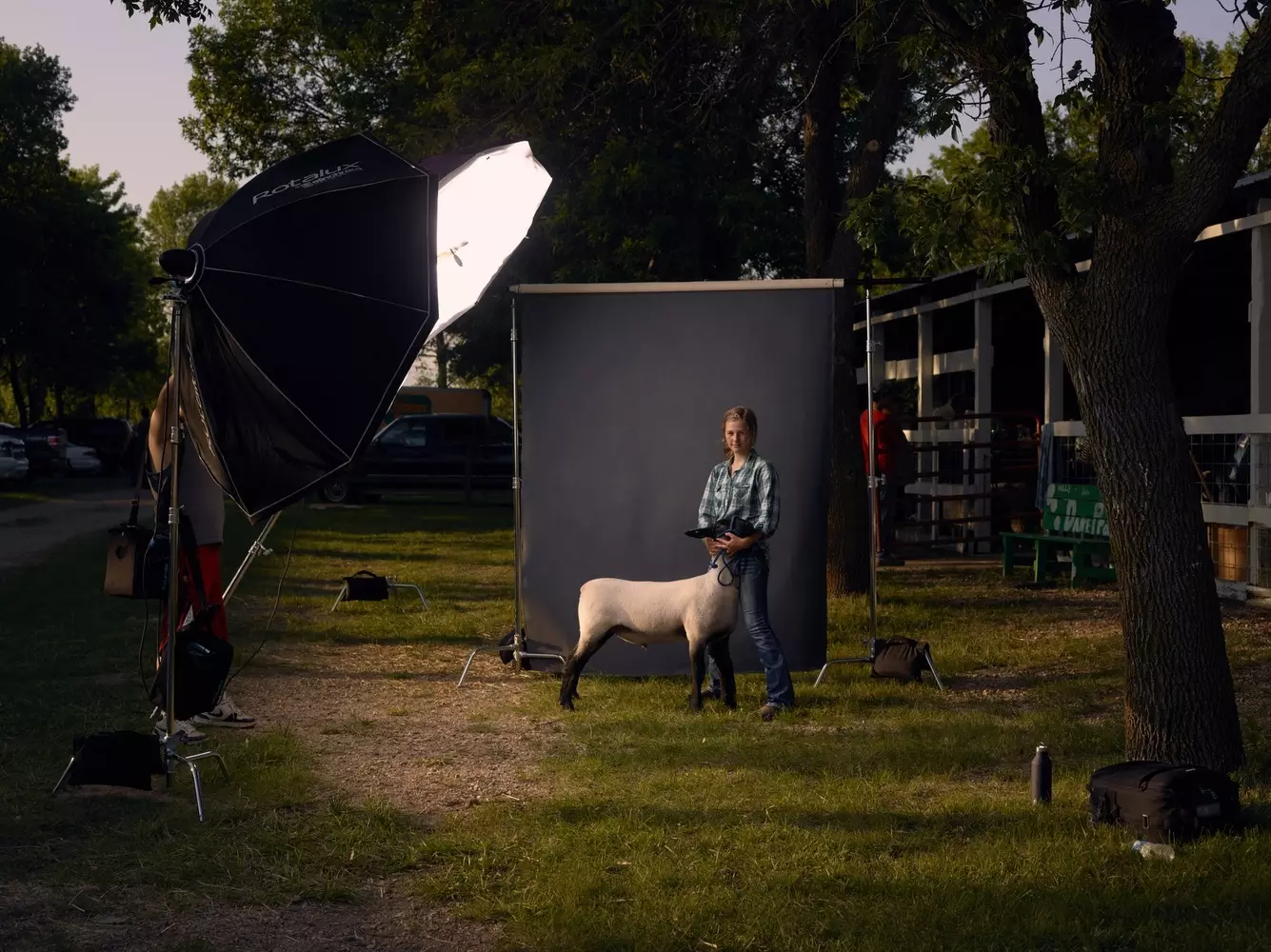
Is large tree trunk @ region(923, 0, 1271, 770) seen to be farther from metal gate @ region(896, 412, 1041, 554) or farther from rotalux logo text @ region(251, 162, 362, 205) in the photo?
metal gate @ region(896, 412, 1041, 554)

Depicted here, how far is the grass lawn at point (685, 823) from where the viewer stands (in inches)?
191

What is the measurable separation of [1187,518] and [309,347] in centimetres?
372

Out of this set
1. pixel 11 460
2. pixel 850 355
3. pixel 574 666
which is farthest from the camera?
pixel 11 460

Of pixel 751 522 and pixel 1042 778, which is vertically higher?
pixel 751 522

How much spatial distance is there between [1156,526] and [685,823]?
2.30 meters

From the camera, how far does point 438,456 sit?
3209cm

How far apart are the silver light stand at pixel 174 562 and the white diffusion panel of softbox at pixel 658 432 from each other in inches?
138

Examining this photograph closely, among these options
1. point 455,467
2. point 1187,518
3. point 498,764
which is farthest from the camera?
point 455,467

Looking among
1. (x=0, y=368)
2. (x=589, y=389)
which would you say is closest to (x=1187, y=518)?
(x=589, y=389)

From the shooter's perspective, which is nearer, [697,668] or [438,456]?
[697,668]

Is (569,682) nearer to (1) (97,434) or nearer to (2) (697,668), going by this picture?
(2) (697,668)

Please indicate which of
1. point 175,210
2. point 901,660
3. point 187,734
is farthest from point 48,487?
point 175,210

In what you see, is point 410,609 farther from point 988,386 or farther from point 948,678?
point 988,386

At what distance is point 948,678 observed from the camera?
9680mm
